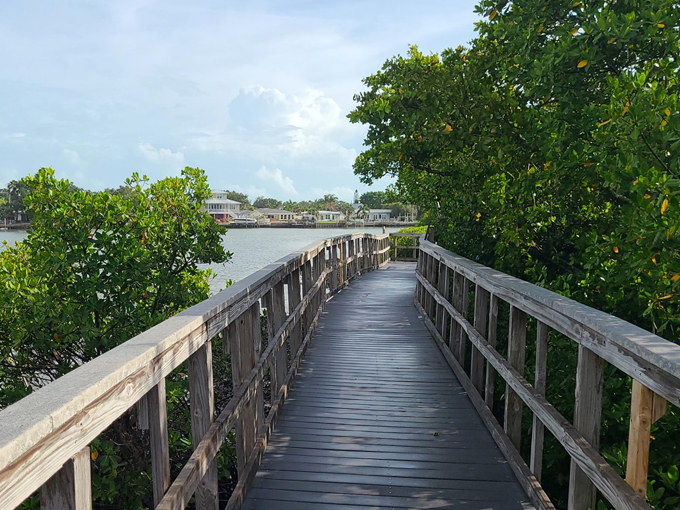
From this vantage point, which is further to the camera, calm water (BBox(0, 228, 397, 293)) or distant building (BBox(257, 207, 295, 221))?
distant building (BBox(257, 207, 295, 221))

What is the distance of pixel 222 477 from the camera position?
4805 millimetres

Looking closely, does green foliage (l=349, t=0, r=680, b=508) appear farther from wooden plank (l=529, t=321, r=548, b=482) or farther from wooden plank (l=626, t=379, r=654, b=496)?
wooden plank (l=626, t=379, r=654, b=496)

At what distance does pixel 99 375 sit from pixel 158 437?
511mm

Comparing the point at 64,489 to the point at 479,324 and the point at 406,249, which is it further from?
the point at 406,249

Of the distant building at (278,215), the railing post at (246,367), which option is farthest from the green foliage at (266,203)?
the railing post at (246,367)

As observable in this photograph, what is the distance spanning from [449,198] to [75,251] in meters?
4.42

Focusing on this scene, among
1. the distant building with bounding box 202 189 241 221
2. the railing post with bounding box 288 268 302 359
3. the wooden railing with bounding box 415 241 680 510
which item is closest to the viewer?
the wooden railing with bounding box 415 241 680 510

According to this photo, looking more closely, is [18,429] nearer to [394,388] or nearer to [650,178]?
[650,178]

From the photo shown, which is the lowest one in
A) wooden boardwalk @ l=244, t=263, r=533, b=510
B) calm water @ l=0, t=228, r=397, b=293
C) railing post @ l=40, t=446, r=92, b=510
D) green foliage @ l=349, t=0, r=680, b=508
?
calm water @ l=0, t=228, r=397, b=293

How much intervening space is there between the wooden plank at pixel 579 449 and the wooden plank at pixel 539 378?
0.22 ft

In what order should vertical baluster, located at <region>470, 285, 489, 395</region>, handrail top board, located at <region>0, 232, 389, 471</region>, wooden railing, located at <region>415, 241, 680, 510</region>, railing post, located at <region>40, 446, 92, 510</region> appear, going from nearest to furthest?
handrail top board, located at <region>0, 232, 389, 471</region>, railing post, located at <region>40, 446, 92, 510</region>, wooden railing, located at <region>415, 241, 680, 510</region>, vertical baluster, located at <region>470, 285, 489, 395</region>

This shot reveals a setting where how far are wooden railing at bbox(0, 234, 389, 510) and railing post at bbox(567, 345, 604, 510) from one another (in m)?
1.64

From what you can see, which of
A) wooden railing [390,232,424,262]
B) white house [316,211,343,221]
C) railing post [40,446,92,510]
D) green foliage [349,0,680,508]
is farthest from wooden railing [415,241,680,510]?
white house [316,211,343,221]

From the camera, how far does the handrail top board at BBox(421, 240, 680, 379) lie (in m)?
1.82
